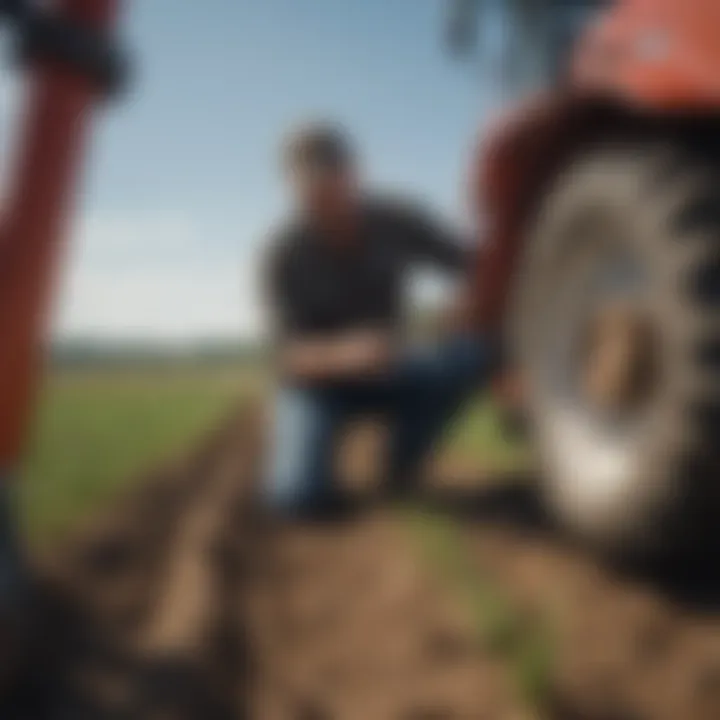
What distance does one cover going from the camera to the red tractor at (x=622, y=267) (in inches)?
59.4

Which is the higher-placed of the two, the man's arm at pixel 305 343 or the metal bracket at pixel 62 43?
the metal bracket at pixel 62 43

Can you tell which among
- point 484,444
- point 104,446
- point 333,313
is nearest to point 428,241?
point 333,313

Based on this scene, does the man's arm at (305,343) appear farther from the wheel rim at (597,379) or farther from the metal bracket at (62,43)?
the metal bracket at (62,43)

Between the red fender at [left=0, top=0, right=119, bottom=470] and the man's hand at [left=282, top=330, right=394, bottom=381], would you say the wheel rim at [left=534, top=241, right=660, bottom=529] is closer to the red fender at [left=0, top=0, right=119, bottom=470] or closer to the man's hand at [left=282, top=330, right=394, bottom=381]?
the man's hand at [left=282, top=330, right=394, bottom=381]

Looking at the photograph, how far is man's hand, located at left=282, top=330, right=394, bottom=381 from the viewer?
2654 millimetres

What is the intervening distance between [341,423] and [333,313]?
1.17 feet

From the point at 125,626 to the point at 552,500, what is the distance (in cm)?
82

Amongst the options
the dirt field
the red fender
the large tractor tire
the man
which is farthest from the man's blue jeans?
the red fender

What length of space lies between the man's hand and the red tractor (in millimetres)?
536

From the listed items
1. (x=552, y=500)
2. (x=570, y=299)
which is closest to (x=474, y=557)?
(x=552, y=500)

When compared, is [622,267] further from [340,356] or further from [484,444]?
[484,444]

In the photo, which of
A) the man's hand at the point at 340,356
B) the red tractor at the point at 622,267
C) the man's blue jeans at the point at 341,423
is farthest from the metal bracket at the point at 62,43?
the man's blue jeans at the point at 341,423

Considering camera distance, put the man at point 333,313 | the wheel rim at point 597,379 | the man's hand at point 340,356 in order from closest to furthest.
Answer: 1. the wheel rim at point 597,379
2. the man's hand at point 340,356
3. the man at point 333,313

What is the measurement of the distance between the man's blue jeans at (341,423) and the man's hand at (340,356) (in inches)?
3.9
